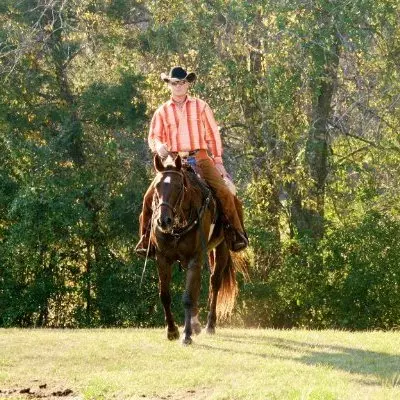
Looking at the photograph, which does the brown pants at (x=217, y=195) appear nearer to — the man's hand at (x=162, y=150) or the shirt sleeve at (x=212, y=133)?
the shirt sleeve at (x=212, y=133)

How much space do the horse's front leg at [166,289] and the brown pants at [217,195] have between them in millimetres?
564

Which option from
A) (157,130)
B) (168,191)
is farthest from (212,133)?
(168,191)

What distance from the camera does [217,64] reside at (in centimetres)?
1997

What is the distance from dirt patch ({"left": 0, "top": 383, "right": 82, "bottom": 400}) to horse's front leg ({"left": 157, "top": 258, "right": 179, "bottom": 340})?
8.89ft

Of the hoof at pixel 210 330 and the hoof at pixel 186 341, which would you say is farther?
the hoof at pixel 210 330

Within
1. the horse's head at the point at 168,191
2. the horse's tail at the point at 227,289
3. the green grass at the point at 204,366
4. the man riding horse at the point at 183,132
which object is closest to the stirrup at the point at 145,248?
the man riding horse at the point at 183,132

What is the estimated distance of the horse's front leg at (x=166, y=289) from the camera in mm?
11141

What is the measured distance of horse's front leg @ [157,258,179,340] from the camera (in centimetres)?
1114

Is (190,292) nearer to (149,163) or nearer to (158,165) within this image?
(158,165)

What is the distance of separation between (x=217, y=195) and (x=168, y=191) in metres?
1.45

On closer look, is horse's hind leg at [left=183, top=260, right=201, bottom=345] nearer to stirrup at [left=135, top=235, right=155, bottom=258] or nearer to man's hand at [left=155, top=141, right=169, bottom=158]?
stirrup at [left=135, top=235, right=155, bottom=258]

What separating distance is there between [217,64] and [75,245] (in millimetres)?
5845

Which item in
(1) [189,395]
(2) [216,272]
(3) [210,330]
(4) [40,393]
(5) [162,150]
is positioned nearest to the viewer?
(1) [189,395]

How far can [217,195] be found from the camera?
11.7 meters
